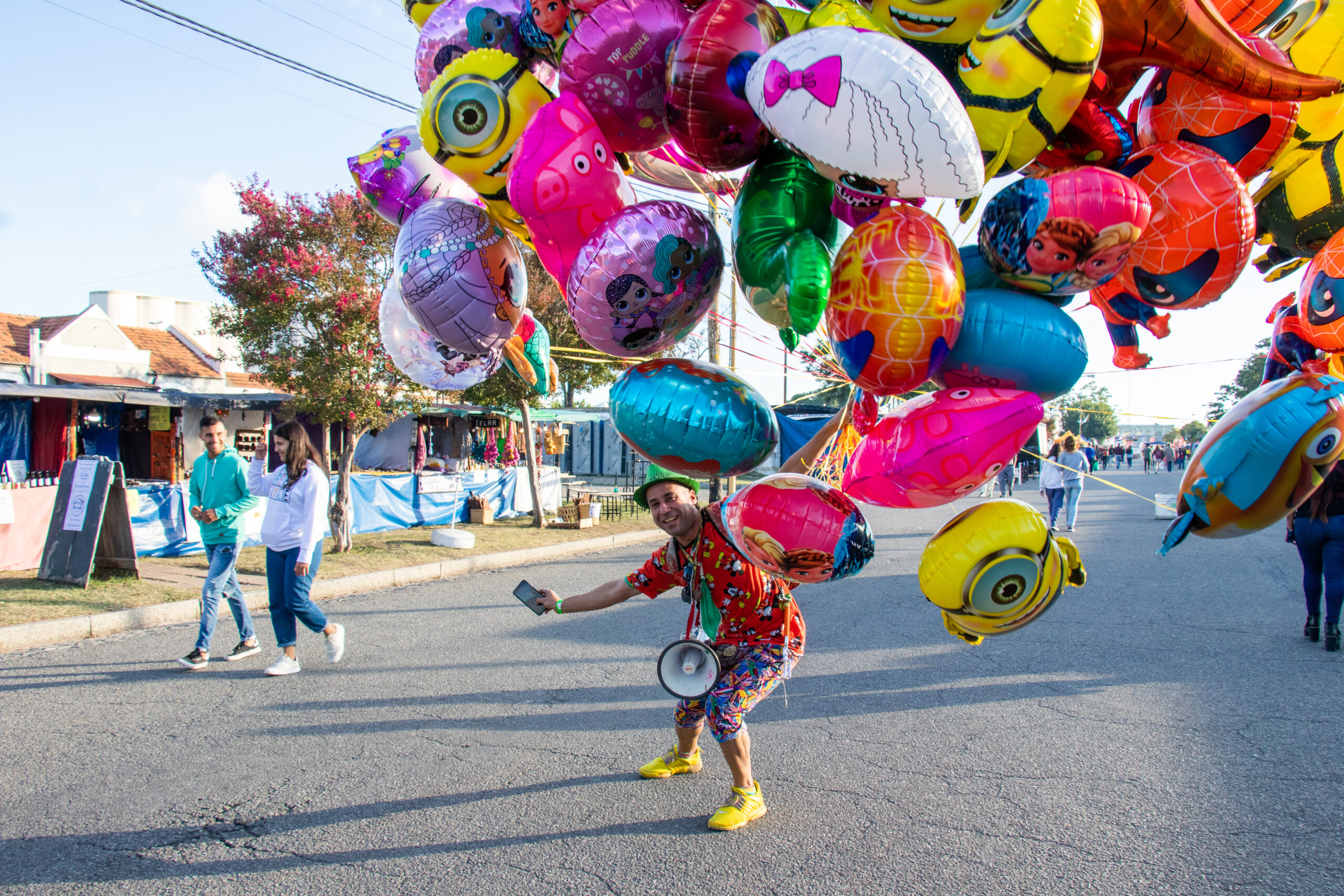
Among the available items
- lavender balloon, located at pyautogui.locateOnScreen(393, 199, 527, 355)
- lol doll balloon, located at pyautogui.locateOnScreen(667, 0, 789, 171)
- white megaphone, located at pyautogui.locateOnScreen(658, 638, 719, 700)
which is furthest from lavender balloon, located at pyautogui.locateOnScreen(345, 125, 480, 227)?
white megaphone, located at pyautogui.locateOnScreen(658, 638, 719, 700)

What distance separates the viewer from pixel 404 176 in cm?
261

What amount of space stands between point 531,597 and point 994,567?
1890 millimetres

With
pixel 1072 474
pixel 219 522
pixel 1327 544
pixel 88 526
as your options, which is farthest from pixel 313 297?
pixel 1072 474

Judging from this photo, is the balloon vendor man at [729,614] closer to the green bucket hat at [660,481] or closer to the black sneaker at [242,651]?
the green bucket hat at [660,481]

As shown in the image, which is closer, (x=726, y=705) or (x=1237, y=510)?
(x=1237, y=510)

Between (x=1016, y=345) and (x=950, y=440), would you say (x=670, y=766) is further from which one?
(x=1016, y=345)

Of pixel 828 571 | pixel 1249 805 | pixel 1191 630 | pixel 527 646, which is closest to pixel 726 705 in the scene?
pixel 828 571

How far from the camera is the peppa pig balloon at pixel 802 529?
1.99m

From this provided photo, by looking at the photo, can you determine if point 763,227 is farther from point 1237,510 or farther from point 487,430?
point 487,430

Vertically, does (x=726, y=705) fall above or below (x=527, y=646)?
above

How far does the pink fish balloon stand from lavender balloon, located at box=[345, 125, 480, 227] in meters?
1.62

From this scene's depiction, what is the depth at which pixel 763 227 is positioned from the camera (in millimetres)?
1902

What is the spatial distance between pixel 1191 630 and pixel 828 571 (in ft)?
18.9

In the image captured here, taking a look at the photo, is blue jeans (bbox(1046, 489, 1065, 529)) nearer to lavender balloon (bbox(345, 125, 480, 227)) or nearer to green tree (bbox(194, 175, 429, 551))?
green tree (bbox(194, 175, 429, 551))
